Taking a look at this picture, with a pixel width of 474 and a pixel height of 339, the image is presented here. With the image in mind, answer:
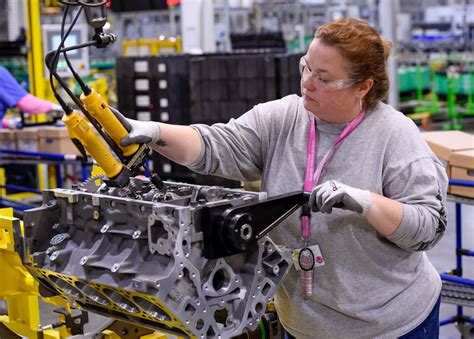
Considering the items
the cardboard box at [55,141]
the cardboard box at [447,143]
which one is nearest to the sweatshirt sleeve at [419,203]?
the cardboard box at [447,143]

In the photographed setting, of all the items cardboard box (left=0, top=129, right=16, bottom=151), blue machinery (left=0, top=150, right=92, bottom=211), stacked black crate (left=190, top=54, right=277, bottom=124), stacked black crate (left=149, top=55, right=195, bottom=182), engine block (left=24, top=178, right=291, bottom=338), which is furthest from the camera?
stacked black crate (left=149, top=55, right=195, bottom=182)

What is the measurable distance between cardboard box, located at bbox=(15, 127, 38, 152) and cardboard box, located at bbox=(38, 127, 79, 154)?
64mm

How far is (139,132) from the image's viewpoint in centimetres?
240

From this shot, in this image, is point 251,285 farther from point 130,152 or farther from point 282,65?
point 282,65

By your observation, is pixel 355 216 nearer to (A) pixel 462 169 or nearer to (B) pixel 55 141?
(A) pixel 462 169

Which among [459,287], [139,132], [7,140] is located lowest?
[459,287]

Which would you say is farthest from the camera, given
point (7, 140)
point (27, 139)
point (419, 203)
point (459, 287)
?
point (7, 140)

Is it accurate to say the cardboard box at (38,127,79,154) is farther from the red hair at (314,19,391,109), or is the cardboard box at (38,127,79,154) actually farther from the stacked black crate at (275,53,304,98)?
the red hair at (314,19,391,109)

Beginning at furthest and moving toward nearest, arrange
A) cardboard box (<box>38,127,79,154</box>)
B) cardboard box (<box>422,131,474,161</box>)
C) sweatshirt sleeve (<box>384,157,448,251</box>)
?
cardboard box (<box>38,127,79,154</box>), cardboard box (<box>422,131,474,161</box>), sweatshirt sleeve (<box>384,157,448,251</box>)

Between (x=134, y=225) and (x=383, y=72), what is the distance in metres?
0.87

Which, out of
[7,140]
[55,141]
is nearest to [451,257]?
[55,141]

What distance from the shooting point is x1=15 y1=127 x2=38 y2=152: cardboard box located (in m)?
7.35

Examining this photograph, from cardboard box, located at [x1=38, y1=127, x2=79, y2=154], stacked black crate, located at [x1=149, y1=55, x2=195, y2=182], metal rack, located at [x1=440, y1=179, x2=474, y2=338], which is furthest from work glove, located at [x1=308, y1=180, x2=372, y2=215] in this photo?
stacked black crate, located at [x1=149, y1=55, x2=195, y2=182]

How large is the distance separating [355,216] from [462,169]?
2335 mm
